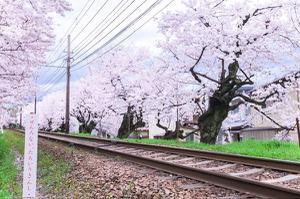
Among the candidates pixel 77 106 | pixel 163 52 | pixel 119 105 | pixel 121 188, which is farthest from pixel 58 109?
pixel 121 188

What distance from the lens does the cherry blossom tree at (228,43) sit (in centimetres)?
1936

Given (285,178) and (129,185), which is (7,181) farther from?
(285,178)

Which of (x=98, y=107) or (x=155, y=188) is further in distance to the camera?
(x=98, y=107)

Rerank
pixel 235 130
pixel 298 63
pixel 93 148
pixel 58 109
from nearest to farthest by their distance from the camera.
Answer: pixel 93 148 → pixel 298 63 → pixel 235 130 → pixel 58 109

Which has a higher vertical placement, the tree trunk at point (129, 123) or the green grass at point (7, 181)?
the tree trunk at point (129, 123)

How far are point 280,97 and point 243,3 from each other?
5237 millimetres

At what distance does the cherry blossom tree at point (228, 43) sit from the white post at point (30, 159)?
14.1m

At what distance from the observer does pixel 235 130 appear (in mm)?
44656

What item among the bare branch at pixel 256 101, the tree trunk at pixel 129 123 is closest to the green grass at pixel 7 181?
the bare branch at pixel 256 101

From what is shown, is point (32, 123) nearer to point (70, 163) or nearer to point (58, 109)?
point (70, 163)

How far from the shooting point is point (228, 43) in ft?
64.1

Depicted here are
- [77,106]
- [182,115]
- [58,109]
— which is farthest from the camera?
[58,109]

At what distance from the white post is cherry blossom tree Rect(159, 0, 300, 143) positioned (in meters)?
14.1

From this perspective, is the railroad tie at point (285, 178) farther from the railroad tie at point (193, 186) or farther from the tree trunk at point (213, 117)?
the tree trunk at point (213, 117)
